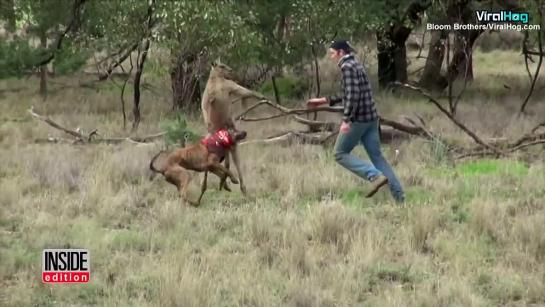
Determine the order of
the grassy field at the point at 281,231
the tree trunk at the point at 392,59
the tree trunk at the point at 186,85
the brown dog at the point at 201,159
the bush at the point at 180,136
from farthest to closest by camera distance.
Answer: the tree trunk at the point at 392,59 → the tree trunk at the point at 186,85 → the bush at the point at 180,136 → the brown dog at the point at 201,159 → the grassy field at the point at 281,231

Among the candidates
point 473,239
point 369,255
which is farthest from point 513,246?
point 369,255

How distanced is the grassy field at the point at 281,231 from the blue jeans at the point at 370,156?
0.81ft

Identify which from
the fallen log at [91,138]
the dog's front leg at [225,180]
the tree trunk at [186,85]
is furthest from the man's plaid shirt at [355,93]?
the tree trunk at [186,85]

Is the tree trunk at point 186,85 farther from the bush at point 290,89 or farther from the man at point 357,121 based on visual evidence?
the man at point 357,121

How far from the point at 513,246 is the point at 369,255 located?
1.29 m

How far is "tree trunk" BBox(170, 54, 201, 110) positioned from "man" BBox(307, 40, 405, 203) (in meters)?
7.48

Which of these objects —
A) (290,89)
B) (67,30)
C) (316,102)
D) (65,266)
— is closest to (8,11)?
(67,30)

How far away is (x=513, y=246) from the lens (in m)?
6.57

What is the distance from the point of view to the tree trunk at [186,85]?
51.1 feet

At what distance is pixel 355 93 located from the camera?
26.1ft

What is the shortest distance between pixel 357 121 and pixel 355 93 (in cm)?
29

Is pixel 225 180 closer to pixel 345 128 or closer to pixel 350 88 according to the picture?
pixel 345 128

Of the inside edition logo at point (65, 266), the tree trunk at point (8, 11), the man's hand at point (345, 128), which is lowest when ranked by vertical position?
the inside edition logo at point (65, 266)

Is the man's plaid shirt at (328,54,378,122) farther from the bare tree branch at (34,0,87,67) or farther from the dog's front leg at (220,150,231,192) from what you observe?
the bare tree branch at (34,0,87,67)
